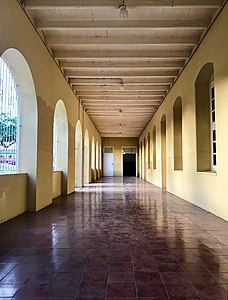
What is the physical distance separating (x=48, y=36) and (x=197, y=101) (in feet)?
11.8

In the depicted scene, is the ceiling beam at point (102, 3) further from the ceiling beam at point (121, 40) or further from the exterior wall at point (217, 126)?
the ceiling beam at point (121, 40)

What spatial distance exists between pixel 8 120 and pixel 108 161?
1843 centimetres

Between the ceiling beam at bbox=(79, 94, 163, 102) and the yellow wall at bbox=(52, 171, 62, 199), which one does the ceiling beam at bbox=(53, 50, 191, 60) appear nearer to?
the yellow wall at bbox=(52, 171, 62, 199)

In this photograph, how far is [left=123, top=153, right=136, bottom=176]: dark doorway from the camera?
24547 mm

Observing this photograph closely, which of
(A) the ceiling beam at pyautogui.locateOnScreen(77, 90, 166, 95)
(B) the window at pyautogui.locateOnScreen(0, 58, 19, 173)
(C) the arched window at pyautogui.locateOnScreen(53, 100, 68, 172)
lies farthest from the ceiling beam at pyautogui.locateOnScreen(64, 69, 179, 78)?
(B) the window at pyautogui.locateOnScreen(0, 58, 19, 173)

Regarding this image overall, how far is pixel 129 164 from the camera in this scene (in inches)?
976

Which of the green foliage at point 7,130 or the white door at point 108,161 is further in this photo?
the white door at point 108,161

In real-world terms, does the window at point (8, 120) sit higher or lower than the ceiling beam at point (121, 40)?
lower

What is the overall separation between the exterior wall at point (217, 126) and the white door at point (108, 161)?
14.9 m

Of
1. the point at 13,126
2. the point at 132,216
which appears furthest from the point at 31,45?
the point at 132,216

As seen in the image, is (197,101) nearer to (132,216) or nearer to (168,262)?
(132,216)

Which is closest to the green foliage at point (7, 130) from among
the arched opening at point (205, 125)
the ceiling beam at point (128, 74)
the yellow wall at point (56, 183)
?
the yellow wall at point (56, 183)

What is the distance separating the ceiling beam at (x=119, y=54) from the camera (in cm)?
598

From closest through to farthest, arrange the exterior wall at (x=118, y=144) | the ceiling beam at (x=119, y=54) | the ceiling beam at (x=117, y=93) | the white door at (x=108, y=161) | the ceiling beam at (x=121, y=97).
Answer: the ceiling beam at (x=119, y=54), the ceiling beam at (x=117, y=93), the ceiling beam at (x=121, y=97), the exterior wall at (x=118, y=144), the white door at (x=108, y=161)
